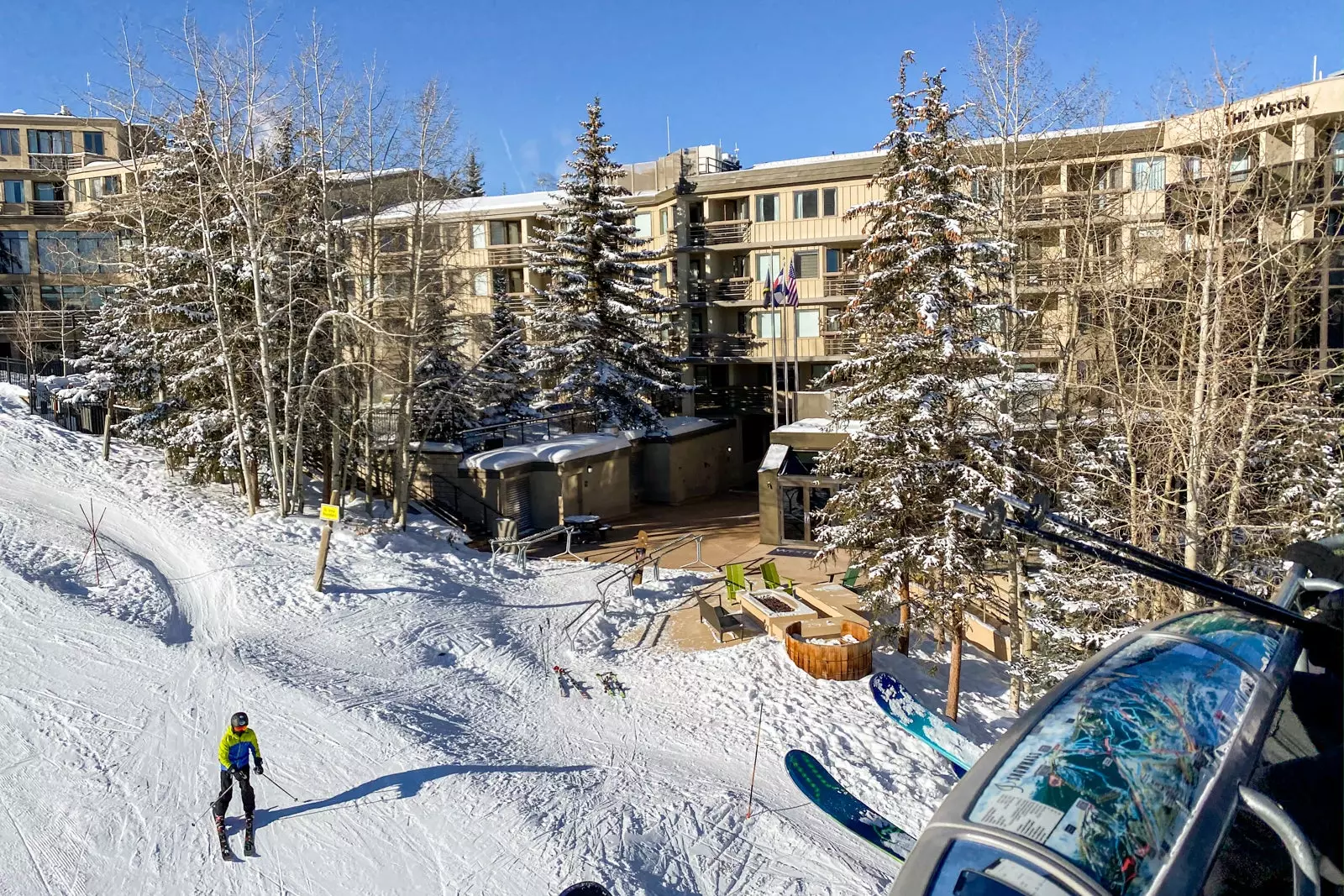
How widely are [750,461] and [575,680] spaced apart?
76.2 feet

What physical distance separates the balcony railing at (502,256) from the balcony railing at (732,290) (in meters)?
9.21

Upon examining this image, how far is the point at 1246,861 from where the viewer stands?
2664mm

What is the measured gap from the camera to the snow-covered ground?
7.82 metres

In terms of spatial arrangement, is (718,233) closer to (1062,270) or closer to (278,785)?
(1062,270)

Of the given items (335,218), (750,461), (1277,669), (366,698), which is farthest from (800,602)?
(750,461)

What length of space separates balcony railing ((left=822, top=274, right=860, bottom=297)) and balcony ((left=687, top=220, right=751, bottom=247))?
3664mm

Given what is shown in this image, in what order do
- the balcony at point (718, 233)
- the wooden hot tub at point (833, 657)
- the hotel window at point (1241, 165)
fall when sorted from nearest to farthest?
the hotel window at point (1241, 165) → the wooden hot tub at point (833, 657) → the balcony at point (718, 233)

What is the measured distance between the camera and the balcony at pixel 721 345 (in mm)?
33875

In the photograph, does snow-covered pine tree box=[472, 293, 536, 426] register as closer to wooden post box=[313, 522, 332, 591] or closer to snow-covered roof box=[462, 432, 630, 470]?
snow-covered roof box=[462, 432, 630, 470]

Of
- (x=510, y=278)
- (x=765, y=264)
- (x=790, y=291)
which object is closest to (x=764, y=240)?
(x=765, y=264)

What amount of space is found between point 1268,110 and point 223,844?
1849 centimetres

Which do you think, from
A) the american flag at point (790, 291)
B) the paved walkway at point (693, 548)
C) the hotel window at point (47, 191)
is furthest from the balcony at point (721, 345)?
the hotel window at point (47, 191)

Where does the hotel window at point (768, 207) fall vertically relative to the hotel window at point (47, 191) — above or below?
below

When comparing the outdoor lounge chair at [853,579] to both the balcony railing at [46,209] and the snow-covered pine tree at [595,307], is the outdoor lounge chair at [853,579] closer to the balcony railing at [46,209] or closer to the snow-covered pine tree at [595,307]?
the snow-covered pine tree at [595,307]
